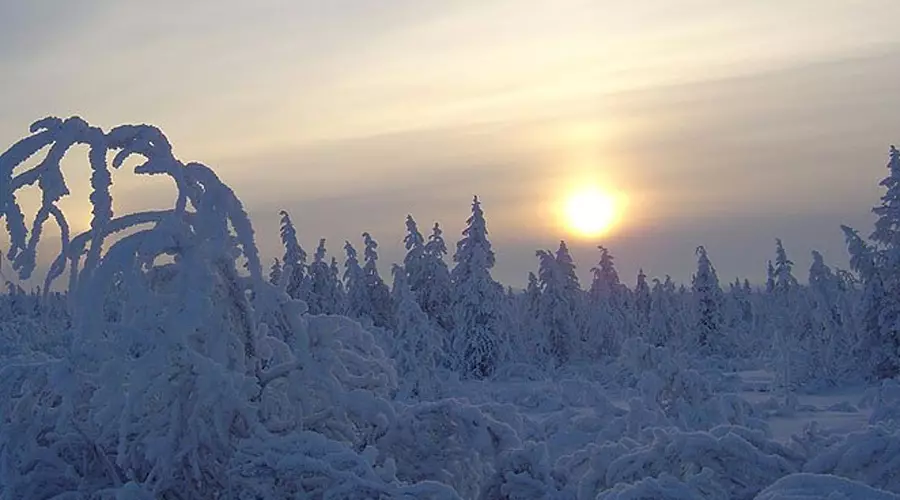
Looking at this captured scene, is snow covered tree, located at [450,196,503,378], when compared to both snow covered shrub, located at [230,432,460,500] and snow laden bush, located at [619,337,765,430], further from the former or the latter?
snow covered shrub, located at [230,432,460,500]

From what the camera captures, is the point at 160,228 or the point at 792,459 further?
the point at 792,459

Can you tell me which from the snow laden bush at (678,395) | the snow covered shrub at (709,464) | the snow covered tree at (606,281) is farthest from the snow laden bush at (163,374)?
the snow covered tree at (606,281)

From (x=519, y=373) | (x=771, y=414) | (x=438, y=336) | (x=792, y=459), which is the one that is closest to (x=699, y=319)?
(x=519, y=373)

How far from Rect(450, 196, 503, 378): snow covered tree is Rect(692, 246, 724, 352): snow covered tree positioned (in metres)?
14.5

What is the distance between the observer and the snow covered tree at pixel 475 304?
39.5m

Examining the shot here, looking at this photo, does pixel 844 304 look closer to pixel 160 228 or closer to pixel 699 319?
pixel 699 319

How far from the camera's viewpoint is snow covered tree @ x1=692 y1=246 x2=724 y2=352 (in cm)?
4947

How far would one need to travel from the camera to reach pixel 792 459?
4.84 meters

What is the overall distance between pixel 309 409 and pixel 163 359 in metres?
1.08

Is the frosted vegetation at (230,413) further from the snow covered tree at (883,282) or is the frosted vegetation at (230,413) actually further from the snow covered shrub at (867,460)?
the snow covered tree at (883,282)

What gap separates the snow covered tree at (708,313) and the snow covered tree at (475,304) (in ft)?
47.6

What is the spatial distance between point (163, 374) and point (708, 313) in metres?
48.9

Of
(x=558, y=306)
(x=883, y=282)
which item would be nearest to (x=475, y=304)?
(x=558, y=306)

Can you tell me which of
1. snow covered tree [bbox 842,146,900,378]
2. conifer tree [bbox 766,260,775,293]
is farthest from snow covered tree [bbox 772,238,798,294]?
snow covered tree [bbox 842,146,900,378]
